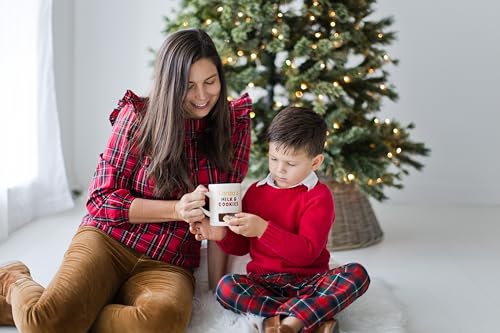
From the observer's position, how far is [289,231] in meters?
2.08

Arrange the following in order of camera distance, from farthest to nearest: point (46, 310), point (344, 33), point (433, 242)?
point (433, 242) < point (344, 33) < point (46, 310)

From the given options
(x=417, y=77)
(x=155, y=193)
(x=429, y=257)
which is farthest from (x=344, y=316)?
(x=417, y=77)

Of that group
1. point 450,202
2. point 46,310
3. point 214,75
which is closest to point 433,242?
point 450,202

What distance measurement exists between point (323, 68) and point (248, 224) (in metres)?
1.37

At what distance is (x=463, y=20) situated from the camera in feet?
13.4

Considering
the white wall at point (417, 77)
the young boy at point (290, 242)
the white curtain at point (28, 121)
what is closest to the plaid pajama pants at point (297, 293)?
the young boy at point (290, 242)

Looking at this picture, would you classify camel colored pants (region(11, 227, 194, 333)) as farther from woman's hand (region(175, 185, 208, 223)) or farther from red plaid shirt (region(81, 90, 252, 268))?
woman's hand (region(175, 185, 208, 223))

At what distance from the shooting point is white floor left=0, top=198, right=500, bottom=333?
7.76 feet

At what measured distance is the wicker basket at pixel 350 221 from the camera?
3.17 meters

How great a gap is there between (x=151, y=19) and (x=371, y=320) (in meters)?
2.75

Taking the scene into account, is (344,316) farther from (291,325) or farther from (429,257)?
(429,257)

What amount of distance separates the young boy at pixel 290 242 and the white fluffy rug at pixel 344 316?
0.04 m

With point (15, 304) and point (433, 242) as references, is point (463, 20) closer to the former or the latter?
point (433, 242)

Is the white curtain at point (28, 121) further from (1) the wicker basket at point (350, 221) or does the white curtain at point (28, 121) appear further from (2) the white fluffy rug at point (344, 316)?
(1) the wicker basket at point (350, 221)
